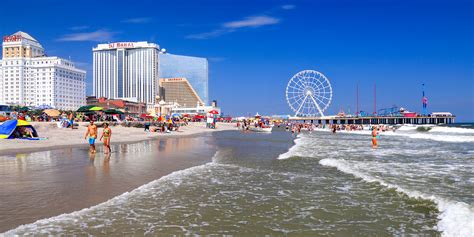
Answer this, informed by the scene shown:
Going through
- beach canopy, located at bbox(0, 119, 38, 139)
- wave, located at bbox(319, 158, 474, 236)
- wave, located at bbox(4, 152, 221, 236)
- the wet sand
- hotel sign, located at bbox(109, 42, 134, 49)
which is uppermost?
hotel sign, located at bbox(109, 42, 134, 49)

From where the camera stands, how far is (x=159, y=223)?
6012 mm

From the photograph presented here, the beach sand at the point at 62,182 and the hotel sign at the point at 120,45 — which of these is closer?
the beach sand at the point at 62,182

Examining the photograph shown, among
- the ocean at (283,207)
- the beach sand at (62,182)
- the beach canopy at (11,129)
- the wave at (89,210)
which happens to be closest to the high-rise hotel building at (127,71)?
the beach canopy at (11,129)

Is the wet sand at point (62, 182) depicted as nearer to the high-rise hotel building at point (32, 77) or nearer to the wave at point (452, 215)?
the wave at point (452, 215)

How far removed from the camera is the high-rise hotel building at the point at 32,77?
5108 inches

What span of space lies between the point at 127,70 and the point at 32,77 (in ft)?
194

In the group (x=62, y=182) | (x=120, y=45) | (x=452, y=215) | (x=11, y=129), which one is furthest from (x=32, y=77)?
(x=452, y=215)

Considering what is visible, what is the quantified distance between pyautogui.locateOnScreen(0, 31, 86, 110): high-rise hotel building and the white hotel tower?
48.2 meters

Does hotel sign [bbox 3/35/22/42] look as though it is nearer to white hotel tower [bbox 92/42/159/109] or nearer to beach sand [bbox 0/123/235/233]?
white hotel tower [bbox 92/42/159/109]

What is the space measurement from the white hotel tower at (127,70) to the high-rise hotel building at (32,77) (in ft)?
158

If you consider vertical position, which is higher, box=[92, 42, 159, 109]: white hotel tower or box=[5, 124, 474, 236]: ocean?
box=[92, 42, 159, 109]: white hotel tower

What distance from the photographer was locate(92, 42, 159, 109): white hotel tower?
184875 millimetres

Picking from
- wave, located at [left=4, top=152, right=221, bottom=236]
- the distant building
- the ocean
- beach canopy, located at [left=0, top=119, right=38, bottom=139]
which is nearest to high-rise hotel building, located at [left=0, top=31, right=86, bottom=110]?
the distant building

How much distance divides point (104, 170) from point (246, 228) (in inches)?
270
